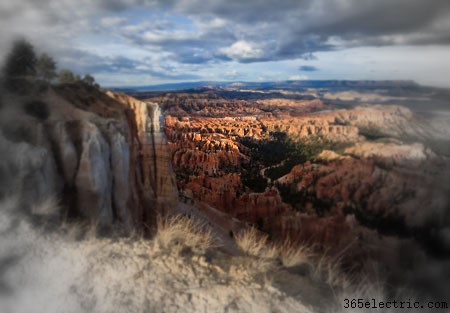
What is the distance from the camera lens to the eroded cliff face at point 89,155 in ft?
11.9

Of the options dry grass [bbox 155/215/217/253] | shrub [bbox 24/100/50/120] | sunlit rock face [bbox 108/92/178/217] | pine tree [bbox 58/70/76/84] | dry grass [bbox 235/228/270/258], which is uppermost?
pine tree [bbox 58/70/76/84]

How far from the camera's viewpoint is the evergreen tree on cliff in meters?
4.22

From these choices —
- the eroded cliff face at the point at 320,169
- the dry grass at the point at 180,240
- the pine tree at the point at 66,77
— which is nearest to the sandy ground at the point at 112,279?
the dry grass at the point at 180,240

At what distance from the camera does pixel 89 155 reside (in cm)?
405

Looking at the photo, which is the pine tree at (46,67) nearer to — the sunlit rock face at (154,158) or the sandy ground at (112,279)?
the sunlit rock face at (154,158)

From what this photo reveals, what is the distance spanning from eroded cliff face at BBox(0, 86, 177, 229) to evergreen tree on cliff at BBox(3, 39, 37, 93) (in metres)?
0.31

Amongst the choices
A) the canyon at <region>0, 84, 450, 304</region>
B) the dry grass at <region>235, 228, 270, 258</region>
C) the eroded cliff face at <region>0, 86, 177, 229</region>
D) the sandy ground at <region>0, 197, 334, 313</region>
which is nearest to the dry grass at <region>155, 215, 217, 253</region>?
the sandy ground at <region>0, 197, 334, 313</region>

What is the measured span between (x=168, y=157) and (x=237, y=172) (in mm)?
1414

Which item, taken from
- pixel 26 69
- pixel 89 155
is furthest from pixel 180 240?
pixel 26 69

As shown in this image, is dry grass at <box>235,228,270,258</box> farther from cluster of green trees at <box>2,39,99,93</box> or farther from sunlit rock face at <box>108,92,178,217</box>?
cluster of green trees at <box>2,39,99,93</box>

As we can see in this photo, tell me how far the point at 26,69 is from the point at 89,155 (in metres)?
1.61

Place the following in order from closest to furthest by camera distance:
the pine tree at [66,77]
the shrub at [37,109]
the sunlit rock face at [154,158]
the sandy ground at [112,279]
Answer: the sandy ground at [112,279] → the shrub at [37,109] → the pine tree at [66,77] → the sunlit rock face at [154,158]

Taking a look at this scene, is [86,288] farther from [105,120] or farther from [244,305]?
[105,120]

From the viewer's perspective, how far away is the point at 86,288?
2.77 m
